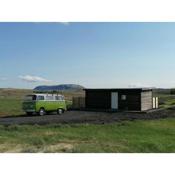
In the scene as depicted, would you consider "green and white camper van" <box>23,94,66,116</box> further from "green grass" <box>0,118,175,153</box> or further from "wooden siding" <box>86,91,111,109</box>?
"green grass" <box>0,118,175,153</box>

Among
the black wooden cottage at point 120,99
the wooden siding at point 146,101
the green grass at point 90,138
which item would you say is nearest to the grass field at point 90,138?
the green grass at point 90,138

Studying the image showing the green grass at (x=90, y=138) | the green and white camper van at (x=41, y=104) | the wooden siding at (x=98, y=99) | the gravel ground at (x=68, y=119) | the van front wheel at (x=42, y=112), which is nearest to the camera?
the green grass at (x=90, y=138)

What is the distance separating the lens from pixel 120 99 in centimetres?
3638

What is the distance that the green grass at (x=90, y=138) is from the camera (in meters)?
13.7

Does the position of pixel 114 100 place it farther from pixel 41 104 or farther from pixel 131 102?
pixel 41 104

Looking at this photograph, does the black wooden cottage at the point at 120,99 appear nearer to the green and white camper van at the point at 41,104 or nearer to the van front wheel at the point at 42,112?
the green and white camper van at the point at 41,104

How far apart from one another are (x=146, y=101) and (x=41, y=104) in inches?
470

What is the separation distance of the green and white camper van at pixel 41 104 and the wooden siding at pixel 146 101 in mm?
8632

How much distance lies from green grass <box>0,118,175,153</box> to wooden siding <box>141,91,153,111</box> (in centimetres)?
1338

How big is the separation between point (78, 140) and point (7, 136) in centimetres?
322

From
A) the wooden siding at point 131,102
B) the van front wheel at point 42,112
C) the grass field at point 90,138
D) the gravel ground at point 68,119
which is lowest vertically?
the grass field at point 90,138

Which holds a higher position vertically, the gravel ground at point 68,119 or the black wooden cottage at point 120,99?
the black wooden cottage at point 120,99
